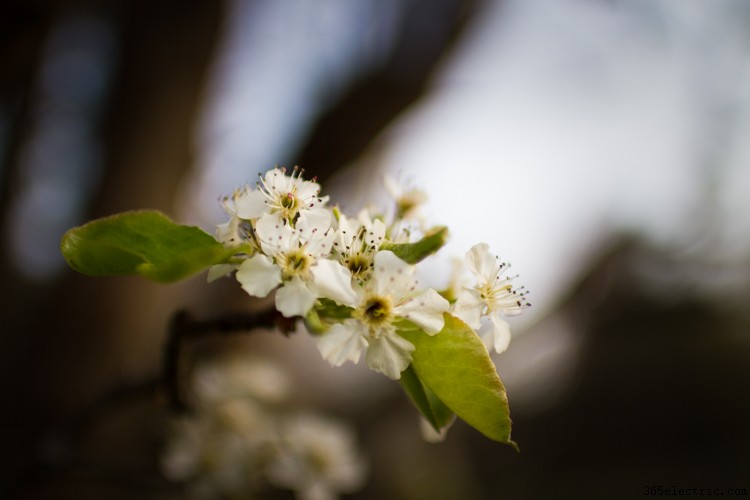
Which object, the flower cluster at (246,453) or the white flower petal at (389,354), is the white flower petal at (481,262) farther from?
the flower cluster at (246,453)

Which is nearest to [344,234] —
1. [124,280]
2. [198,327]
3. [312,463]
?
[198,327]

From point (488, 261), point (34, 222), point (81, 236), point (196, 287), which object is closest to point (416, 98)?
point (196, 287)

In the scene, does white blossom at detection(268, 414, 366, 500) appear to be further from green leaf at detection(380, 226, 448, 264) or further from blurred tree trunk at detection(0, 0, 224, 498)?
green leaf at detection(380, 226, 448, 264)

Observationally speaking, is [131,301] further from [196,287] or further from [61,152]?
[61,152]

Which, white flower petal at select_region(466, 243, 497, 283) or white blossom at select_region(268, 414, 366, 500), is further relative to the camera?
white blossom at select_region(268, 414, 366, 500)

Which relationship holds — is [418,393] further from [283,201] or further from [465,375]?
[283,201]

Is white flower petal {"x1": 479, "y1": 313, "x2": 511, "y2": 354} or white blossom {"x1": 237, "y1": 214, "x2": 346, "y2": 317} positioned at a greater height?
white blossom {"x1": 237, "y1": 214, "x2": 346, "y2": 317}

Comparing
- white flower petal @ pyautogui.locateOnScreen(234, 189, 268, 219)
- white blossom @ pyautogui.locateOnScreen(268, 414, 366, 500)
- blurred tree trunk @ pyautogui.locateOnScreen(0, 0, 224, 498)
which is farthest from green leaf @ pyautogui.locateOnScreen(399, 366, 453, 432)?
blurred tree trunk @ pyautogui.locateOnScreen(0, 0, 224, 498)

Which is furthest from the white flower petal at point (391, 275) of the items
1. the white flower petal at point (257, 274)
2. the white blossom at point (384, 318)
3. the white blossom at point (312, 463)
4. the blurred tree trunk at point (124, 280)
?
the blurred tree trunk at point (124, 280)
